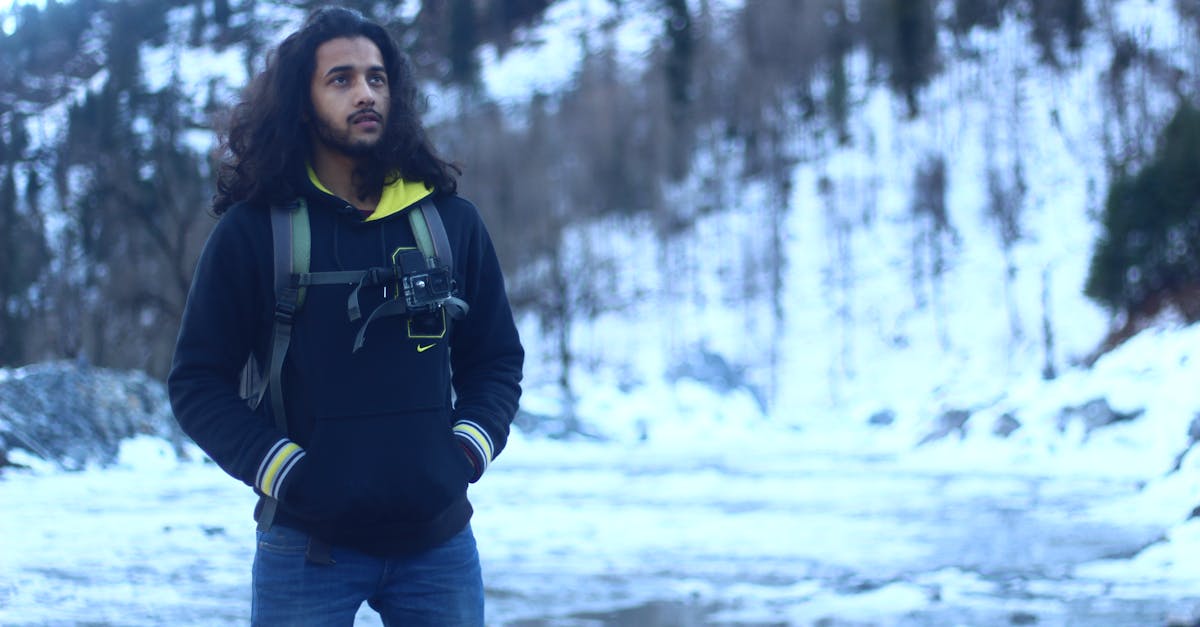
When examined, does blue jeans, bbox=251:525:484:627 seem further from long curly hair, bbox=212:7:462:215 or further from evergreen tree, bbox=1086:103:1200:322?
evergreen tree, bbox=1086:103:1200:322

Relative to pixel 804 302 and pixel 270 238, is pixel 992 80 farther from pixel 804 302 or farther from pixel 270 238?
pixel 270 238

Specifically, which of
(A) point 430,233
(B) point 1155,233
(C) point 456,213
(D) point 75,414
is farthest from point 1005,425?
(A) point 430,233

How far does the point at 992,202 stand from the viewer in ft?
129

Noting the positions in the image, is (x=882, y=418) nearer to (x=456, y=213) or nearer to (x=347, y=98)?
(x=456, y=213)

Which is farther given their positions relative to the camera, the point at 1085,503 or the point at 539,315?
the point at 539,315

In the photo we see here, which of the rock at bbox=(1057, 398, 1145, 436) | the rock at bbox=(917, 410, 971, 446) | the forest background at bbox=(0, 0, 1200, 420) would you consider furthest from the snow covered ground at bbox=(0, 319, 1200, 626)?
the forest background at bbox=(0, 0, 1200, 420)

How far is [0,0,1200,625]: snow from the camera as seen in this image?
6.52 metres

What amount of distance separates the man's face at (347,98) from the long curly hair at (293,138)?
2 centimetres

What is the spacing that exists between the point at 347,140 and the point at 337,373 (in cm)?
55

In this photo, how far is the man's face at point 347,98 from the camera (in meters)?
2.45

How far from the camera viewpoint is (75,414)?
16.0 m

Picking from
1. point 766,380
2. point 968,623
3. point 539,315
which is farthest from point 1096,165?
point 968,623

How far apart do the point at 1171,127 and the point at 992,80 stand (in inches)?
883

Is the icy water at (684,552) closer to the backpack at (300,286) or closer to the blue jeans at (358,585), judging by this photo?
the blue jeans at (358,585)
